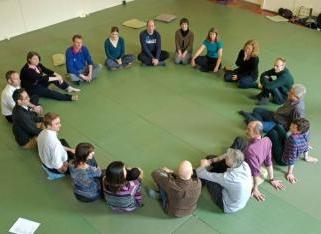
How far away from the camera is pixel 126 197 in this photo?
3.84 m

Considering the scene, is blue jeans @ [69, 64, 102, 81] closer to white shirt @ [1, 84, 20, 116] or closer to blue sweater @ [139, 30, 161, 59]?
blue sweater @ [139, 30, 161, 59]

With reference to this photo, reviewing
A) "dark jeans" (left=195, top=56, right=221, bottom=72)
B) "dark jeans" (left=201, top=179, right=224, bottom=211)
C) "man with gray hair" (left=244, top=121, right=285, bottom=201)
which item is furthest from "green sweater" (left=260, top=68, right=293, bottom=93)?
"dark jeans" (left=201, top=179, right=224, bottom=211)

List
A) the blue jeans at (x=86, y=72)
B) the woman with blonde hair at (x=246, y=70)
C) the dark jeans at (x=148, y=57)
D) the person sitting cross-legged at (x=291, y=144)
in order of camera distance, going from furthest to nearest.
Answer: the dark jeans at (x=148, y=57) < the blue jeans at (x=86, y=72) < the woman with blonde hair at (x=246, y=70) < the person sitting cross-legged at (x=291, y=144)

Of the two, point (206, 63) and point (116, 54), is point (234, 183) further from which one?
point (116, 54)

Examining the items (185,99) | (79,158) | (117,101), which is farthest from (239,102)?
(79,158)

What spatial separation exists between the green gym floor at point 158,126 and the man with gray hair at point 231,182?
5.5 inches

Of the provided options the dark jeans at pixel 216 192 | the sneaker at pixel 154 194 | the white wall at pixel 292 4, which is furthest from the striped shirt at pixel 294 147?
the white wall at pixel 292 4

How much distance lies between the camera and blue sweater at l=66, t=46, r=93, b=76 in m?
6.10

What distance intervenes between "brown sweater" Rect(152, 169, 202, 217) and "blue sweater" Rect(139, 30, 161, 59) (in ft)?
10.7

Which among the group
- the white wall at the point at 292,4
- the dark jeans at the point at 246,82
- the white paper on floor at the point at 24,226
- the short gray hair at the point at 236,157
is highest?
the white wall at the point at 292,4

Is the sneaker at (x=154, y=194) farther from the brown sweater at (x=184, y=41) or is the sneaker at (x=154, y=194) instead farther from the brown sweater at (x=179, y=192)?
the brown sweater at (x=184, y=41)

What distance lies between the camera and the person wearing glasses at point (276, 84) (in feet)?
18.0

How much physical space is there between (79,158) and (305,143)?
2.73m

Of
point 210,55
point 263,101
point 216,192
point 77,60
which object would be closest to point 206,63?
point 210,55
